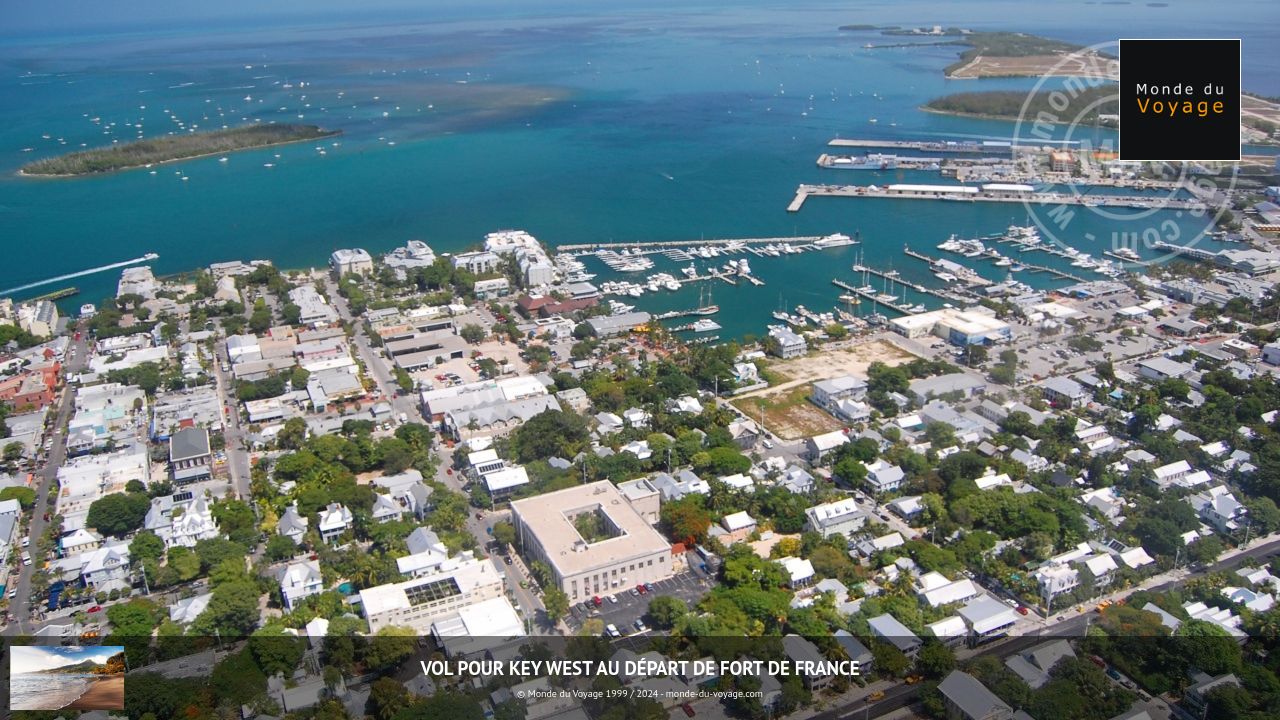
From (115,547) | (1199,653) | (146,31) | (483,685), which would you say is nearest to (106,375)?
(115,547)

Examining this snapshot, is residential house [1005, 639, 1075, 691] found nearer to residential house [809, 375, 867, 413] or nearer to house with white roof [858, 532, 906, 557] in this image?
house with white roof [858, 532, 906, 557]

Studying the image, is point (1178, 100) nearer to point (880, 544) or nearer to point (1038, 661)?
point (880, 544)

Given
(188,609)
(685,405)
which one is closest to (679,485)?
(685,405)

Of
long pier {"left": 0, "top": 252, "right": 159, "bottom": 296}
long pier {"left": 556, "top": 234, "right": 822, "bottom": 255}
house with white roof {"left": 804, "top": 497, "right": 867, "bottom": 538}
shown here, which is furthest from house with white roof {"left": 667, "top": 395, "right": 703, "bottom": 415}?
long pier {"left": 0, "top": 252, "right": 159, "bottom": 296}

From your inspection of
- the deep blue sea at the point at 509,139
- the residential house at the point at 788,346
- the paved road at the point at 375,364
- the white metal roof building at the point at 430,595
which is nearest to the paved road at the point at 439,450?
the paved road at the point at 375,364

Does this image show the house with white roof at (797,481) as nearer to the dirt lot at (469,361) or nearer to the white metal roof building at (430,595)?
the white metal roof building at (430,595)
